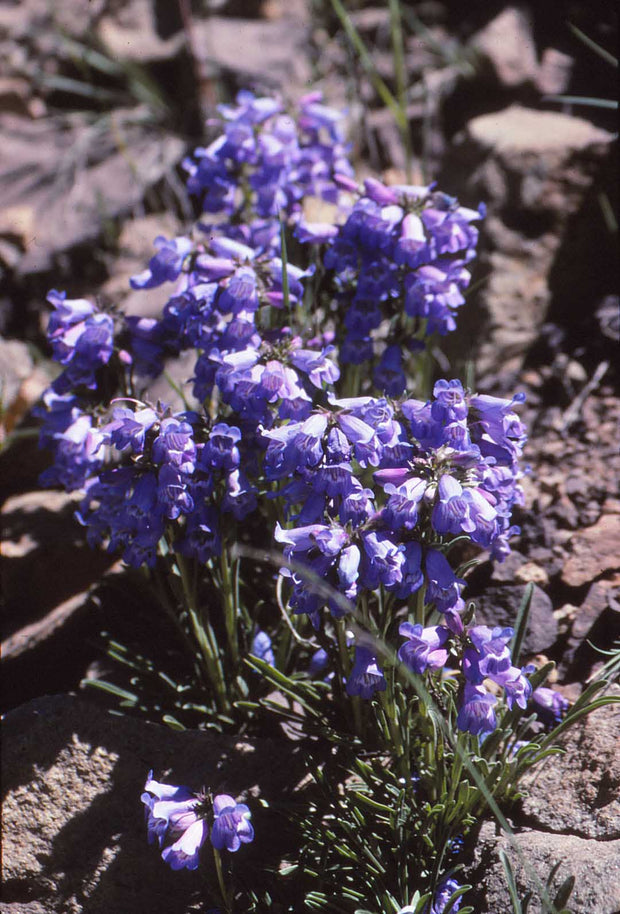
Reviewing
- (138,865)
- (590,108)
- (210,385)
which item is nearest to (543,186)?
(590,108)

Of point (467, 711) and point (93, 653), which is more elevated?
point (467, 711)

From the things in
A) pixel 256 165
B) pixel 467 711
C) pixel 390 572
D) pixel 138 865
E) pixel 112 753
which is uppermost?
pixel 256 165

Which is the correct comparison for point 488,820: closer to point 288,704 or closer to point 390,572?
point 288,704

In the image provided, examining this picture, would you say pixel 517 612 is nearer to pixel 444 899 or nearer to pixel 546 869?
pixel 546 869

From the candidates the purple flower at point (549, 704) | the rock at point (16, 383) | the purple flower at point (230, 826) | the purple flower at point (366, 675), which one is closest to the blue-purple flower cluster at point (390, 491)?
Answer: the purple flower at point (366, 675)

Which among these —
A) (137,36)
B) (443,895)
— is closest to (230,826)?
(443,895)
